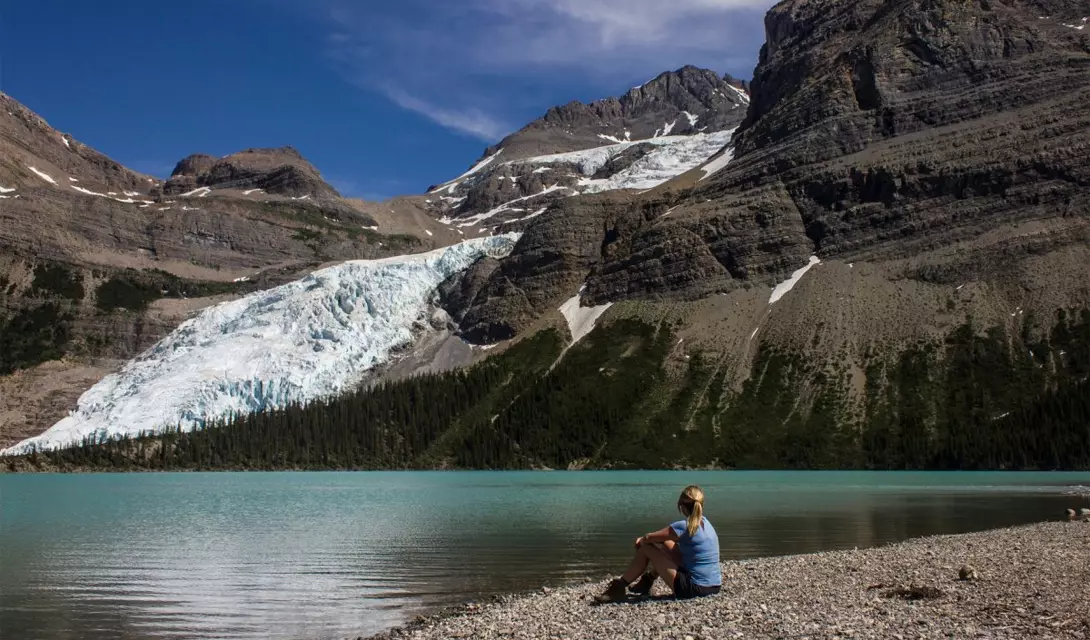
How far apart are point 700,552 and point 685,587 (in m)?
0.95

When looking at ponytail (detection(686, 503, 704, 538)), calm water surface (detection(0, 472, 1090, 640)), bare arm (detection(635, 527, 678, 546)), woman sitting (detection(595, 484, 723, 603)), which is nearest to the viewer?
ponytail (detection(686, 503, 704, 538))

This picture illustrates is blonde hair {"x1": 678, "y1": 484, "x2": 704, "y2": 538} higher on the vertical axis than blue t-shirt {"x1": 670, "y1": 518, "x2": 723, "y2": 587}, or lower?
higher

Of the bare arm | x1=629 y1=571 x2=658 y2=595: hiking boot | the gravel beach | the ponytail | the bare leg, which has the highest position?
the ponytail

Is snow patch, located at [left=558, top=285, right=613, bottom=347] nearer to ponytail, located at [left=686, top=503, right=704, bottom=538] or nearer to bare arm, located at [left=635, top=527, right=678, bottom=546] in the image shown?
bare arm, located at [left=635, top=527, right=678, bottom=546]

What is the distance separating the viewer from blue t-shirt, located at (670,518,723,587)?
21578 millimetres

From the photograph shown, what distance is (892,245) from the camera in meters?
176

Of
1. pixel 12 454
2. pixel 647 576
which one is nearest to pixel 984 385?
pixel 647 576

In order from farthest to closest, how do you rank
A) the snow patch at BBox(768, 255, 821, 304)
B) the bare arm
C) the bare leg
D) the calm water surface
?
the snow patch at BBox(768, 255, 821, 304) → the calm water surface → the bare leg → the bare arm

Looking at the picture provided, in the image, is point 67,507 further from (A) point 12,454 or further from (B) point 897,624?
(A) point 12,454

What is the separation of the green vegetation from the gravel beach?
10328 centimetres

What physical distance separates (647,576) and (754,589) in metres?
2.94

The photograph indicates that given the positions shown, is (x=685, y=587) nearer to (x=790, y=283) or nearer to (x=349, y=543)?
(x=349, y=543)

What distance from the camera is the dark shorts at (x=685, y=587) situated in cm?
2195

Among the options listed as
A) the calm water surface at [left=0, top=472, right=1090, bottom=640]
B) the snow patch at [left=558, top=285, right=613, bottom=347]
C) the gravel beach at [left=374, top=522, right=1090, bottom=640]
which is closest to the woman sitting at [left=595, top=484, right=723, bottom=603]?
the gravel beach at [left=374, top=522, right=1090, bottom=640]
